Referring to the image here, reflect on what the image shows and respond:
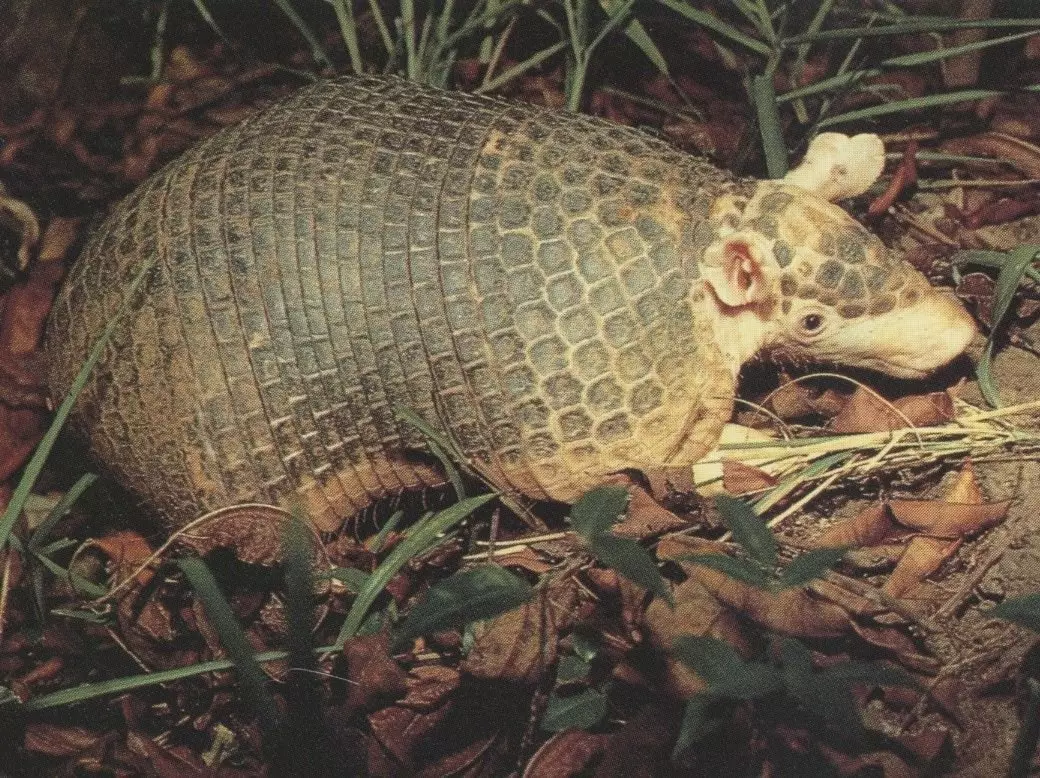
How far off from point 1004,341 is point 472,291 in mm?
1849

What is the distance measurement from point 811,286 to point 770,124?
2.57 feet

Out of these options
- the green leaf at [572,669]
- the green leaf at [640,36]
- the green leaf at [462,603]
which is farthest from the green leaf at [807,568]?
the green leaf at [640,36]

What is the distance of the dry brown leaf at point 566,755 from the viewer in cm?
232

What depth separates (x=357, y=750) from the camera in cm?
241

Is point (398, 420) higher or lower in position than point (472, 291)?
lower

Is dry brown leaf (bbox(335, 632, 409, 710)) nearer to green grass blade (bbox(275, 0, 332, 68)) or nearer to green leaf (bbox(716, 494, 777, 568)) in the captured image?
green leaf (bbox(716, 494, 777, 568))

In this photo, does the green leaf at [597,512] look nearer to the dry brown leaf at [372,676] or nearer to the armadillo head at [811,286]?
the dry brown leaf at [372,676]

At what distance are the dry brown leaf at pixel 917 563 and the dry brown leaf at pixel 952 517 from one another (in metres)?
0.03

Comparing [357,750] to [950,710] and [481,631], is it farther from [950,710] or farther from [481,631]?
[950,710]

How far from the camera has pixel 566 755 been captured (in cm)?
235

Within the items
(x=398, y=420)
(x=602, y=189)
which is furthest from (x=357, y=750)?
(x=602, y=189)

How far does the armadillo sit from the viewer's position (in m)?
2.85

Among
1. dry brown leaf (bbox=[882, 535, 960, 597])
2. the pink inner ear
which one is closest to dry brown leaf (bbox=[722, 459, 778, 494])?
dry brown leaf (bbox=[882, 535, 960, 597])

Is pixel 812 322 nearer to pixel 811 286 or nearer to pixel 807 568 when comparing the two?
pixel 811 286
